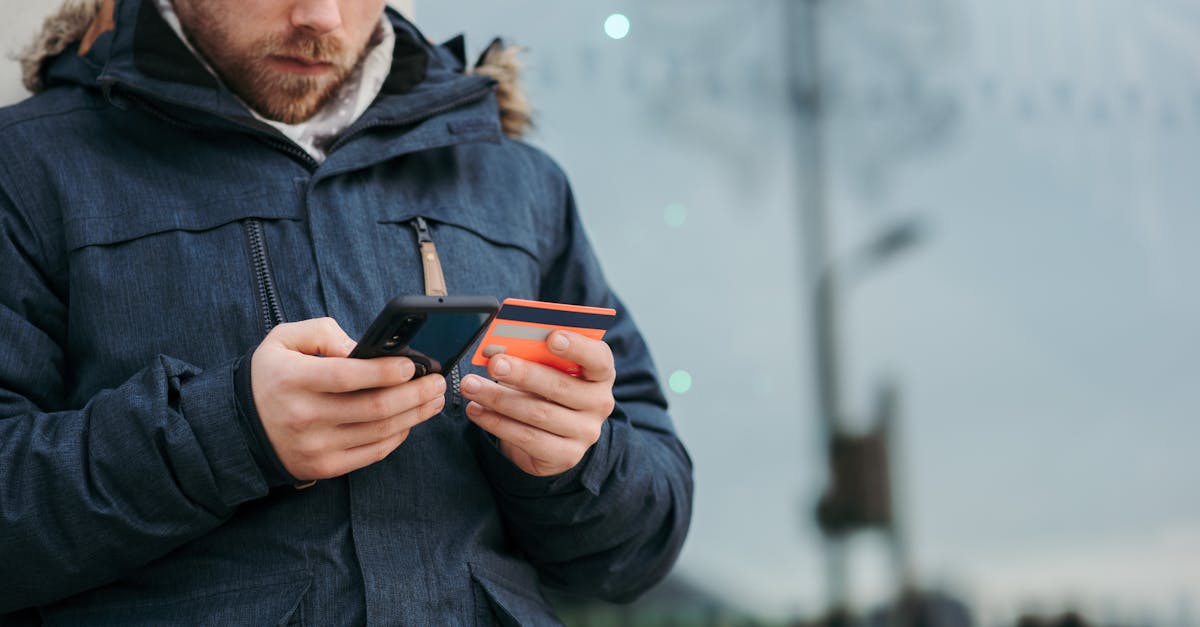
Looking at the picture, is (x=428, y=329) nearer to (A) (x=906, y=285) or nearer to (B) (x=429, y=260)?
(B) (x=429, y=260)

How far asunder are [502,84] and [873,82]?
1627 millimetres

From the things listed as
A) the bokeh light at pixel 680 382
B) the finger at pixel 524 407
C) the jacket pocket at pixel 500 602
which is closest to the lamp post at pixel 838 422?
the bokeh light at pixel 680 382

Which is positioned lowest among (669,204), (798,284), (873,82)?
(798,284)

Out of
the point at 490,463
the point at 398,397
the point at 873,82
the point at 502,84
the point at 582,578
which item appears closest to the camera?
the point at 398,397

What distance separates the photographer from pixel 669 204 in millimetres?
2977

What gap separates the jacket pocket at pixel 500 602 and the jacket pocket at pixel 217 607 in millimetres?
183

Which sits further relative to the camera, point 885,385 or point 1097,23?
point 1097,23

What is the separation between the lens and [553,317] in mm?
1176

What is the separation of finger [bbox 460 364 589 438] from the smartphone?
6cm

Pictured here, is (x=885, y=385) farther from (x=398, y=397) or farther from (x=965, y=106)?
(x=398, y=397)

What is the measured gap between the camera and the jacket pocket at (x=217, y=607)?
3.92 feet

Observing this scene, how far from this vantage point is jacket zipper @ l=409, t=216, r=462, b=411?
4.52 ft

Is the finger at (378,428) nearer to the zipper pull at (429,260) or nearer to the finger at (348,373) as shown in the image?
the finger at (348,373)

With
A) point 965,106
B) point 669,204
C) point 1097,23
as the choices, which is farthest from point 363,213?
point 1097,23
